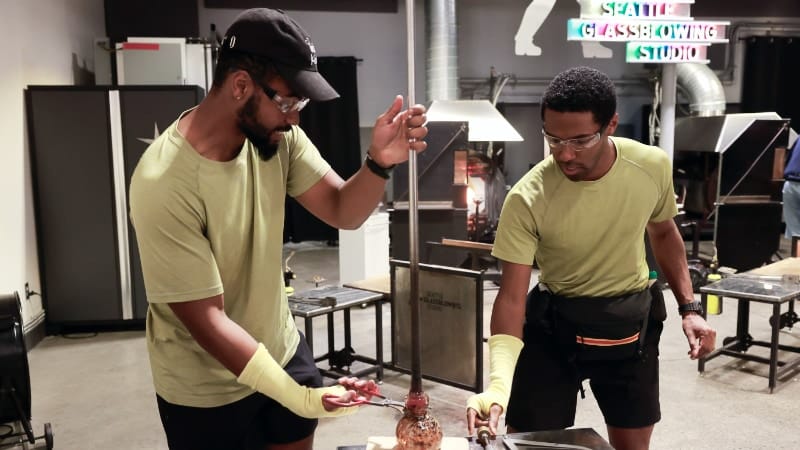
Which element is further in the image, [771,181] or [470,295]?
[771,181]

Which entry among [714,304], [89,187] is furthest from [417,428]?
[89,187]

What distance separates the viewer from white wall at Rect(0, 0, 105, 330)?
4.32m

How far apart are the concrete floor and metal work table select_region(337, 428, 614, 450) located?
1.73 m

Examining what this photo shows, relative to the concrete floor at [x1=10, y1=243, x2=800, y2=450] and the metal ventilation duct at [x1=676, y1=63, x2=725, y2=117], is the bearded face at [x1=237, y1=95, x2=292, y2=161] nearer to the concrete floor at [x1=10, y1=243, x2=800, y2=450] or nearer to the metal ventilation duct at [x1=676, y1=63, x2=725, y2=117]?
Result: the concrete floor at [x1=10, y1=243, x2=800, y2=450]

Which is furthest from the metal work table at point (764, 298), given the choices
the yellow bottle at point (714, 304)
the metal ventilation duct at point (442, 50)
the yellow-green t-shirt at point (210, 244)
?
the metal ventilation duct at point (442, 50)

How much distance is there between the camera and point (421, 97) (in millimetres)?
8727

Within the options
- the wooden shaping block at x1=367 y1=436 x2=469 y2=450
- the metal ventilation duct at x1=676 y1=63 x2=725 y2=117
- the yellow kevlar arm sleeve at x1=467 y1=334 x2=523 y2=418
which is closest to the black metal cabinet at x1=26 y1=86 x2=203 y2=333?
the yellow kevlar arm sleeve at x1=467 y1=334 x2=523 y2=418

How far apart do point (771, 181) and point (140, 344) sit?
5.71m

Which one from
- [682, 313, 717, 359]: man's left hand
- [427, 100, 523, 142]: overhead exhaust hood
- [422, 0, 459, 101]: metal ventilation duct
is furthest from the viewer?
[422, 0, 459, 101]: metal ventilation duct

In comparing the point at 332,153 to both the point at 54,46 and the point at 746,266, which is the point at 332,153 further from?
the point at 746,266

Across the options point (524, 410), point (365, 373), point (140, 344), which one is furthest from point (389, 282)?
point (524, 410)

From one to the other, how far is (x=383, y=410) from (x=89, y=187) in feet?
9.10

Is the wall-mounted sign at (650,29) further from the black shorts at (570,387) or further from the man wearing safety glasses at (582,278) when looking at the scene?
the black shorts at (570,387)

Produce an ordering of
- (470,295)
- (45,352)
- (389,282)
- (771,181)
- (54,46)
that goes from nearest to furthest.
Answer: (470,295)
(389,282)
(45,352)
(54,46)
(771,181)
